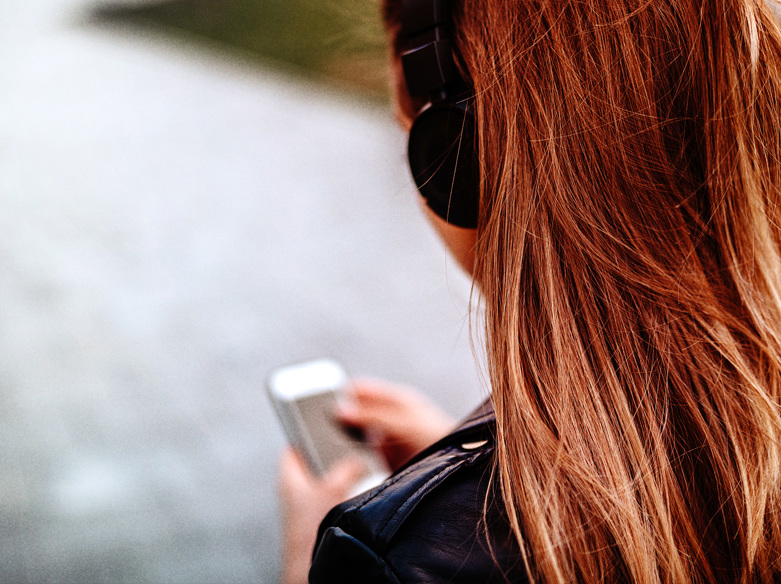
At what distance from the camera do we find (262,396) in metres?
2.09

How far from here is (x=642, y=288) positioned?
59 cm

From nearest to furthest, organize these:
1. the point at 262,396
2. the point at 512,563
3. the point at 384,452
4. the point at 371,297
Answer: the point at 512,563 < the point at 384,452 < the point at 262,396 < the point at 371,297

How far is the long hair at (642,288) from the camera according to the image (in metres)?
0.57

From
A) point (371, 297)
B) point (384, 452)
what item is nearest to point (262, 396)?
point (371, 297)

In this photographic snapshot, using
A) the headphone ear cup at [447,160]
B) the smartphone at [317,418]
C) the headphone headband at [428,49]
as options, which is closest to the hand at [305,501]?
the smartphone at [317,418]

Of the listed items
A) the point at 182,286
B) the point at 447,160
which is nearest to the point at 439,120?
the point at 447,160

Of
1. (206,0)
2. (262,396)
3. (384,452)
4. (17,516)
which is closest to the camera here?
(384,452)

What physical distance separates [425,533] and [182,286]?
210 cm

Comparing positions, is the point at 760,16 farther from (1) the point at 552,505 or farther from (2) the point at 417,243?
(2) the point at 417,243

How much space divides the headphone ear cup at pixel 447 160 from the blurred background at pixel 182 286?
3.5 inches

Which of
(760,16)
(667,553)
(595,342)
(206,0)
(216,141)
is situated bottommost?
(667,553)

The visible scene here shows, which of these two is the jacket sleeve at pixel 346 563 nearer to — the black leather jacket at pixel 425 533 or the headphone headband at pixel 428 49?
the black leather jacket at pixel 425 533

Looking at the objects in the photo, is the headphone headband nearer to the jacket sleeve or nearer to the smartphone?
the jacket sleeve

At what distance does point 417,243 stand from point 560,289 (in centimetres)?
246
